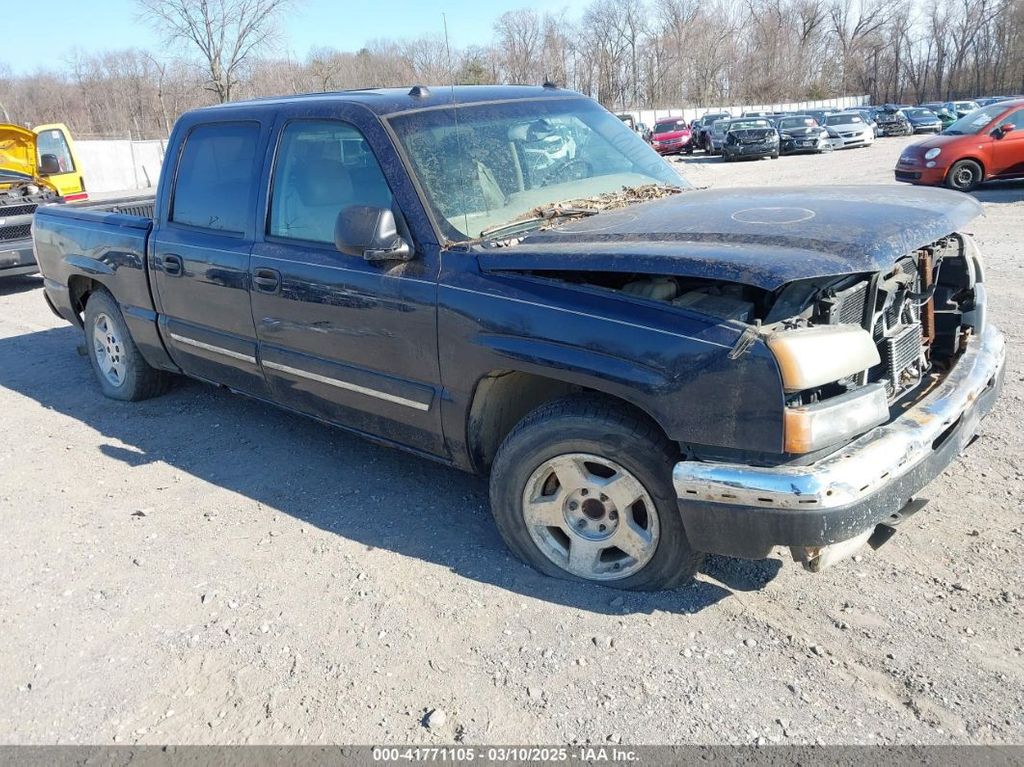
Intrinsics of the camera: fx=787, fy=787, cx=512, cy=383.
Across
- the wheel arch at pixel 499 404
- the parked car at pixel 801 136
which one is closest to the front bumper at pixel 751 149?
the parked car at pixel 801 136

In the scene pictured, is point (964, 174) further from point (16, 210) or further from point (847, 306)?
point (16, 210)

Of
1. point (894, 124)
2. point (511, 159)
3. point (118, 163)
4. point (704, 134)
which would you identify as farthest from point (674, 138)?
point (511, 159)

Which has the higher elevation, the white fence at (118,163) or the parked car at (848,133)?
the white fence at (118,163)

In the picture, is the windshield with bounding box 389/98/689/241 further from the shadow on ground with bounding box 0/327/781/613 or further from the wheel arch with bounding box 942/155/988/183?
the wheel arch with bounding box 942/155/988/183

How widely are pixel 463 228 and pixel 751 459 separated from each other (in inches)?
61.8

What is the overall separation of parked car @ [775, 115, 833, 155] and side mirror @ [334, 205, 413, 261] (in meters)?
28.9

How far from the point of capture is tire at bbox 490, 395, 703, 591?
2.88 metres

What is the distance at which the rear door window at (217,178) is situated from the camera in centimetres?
423

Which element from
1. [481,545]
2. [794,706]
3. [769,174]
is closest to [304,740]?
[481,545]

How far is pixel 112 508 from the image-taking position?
4.21 metres

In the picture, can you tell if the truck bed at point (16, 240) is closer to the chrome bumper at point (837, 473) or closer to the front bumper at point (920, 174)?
the chrome bumper at point (837, 473)

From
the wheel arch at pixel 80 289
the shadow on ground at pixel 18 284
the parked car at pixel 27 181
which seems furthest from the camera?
the shadow on ground at pixel 18 284

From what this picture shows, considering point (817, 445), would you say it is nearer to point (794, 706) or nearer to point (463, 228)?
point (794, 706)

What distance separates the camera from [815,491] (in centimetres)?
247
